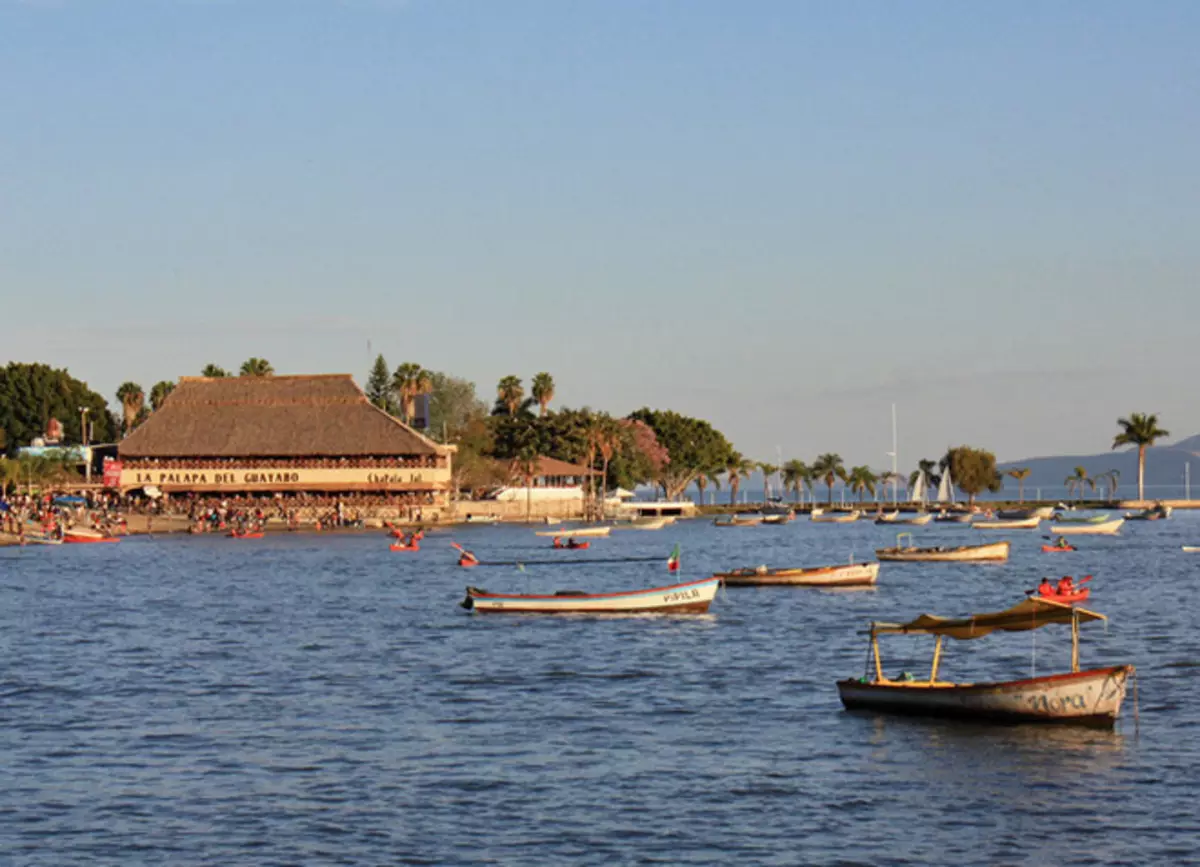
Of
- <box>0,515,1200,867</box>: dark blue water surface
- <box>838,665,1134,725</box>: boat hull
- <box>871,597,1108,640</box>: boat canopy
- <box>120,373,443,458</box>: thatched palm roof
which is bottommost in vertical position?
<box>0,515,1200,867</box>: dark blue water surface

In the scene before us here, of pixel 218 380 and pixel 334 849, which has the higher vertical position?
pixel 218 380

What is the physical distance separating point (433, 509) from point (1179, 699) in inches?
5390

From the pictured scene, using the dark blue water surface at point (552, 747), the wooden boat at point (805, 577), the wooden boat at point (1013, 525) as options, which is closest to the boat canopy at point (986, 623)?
the dark blue water surface at point (552, 747)

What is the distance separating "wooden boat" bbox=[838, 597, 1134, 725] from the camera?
1308 inches

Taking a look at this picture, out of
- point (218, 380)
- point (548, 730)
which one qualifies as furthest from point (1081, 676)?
point (218, 380)

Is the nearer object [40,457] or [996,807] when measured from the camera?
[996,807]

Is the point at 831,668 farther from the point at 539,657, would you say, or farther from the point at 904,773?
the point at 904,773

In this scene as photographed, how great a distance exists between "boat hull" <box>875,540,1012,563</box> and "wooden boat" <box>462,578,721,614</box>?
1805 inches

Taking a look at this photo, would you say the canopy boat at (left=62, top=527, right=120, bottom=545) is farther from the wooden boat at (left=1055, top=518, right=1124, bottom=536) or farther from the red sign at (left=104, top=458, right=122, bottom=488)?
the wooden boat at (left=1055, top=518, right=1124, bottom=536)

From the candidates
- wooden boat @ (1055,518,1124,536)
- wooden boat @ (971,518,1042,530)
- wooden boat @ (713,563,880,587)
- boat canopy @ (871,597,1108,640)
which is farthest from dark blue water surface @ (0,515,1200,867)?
wooden boat @ (971,518,1042,530)

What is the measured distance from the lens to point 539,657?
162ft

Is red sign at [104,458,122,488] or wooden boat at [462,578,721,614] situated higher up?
red sign at [104,458,122,488]

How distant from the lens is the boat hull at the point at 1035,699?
109ft

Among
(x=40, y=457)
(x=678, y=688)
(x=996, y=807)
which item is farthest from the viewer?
(x=40, y=457)
